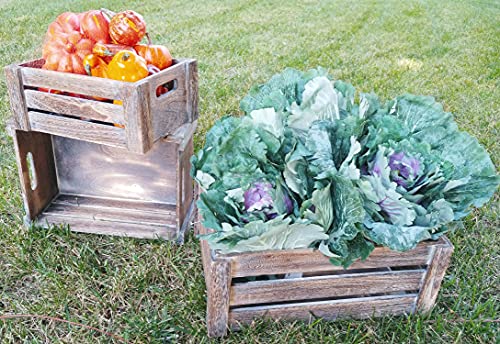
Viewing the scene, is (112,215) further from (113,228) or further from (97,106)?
(97,106)

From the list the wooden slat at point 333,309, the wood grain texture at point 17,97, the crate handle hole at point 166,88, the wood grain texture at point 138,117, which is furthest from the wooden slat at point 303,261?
the wood grain texture at point 17,97

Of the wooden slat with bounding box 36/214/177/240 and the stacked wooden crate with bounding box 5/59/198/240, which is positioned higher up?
the stacked wooden crate with bounding box 5/59/198/240

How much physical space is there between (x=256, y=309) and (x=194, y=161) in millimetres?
502

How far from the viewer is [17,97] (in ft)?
5.43

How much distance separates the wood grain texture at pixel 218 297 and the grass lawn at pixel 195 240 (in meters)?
0.07

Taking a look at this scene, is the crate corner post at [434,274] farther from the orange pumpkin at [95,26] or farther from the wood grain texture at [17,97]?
the wood grain texture at [17,97]

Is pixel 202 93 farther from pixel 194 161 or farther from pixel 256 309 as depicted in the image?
pixel 256 309

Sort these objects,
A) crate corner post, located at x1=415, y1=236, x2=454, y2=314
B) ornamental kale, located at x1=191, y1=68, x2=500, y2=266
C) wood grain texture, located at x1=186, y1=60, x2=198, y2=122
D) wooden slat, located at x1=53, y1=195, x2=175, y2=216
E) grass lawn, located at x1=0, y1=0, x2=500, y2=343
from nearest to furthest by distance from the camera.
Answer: ornamental kale, located at x1=191, y1=68, x2=500, y2=266 < crate corner post, located at x1=415, y1=236, x2=454, y2=314 < grass lawn, located at x1=0, y1=0, x2=500, y2=343 < wood grain texture, located at x1=186, y1=60, x2=198, y2=122 < wooden slat, located at x1=53, y1=195, x2=175, y2=216

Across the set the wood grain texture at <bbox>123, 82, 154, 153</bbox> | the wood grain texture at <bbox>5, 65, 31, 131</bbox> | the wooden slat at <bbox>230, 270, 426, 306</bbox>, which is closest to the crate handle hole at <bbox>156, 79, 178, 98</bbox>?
the wood grain texture at <bbox>123, 82, 154, 153</bbox>

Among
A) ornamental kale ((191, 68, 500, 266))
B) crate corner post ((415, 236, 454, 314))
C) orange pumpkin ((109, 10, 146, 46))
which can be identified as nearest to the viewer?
ornamental kale ((191, 68, 500, 266))

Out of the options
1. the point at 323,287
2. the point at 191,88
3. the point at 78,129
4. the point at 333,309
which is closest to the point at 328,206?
the point at 323,287

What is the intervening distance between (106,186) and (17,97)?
533 mm

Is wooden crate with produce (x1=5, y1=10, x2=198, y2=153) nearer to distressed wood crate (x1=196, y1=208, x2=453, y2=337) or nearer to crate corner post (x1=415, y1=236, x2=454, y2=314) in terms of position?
distressed wood crate (x1=196, y1=208, x2=453, y2=337)

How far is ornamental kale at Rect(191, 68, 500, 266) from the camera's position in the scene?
128cm
